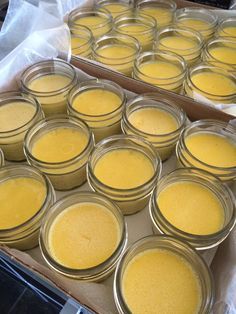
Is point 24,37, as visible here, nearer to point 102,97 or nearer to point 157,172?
point 102,97

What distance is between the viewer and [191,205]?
79 cm

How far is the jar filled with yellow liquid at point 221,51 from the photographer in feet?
4.04

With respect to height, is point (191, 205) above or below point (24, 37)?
below

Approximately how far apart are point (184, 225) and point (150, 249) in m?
0.10

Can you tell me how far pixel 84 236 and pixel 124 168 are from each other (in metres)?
0.22

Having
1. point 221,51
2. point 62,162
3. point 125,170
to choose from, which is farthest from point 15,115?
point 221,51

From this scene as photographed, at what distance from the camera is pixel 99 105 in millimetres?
1055

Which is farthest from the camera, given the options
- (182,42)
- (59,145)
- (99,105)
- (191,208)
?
(182,42)

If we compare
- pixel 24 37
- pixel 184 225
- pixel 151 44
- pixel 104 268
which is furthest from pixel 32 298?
pixel 151 44

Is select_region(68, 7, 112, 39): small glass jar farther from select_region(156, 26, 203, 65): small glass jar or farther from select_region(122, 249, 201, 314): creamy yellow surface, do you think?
select_region(122, 249, 201, 314): creamy yellow surface

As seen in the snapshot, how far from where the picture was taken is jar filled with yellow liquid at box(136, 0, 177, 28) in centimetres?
144

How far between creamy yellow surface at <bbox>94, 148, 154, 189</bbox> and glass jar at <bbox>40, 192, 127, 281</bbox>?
0.07m

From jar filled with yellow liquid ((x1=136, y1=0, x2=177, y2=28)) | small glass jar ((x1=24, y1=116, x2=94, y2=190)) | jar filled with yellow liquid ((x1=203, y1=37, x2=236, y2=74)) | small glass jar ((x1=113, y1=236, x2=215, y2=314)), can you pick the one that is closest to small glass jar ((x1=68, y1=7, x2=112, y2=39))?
jar filled with yellow liquid ((x1=136, y1=0, x2=177, y2=28))

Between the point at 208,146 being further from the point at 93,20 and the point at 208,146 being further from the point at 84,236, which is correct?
the point at 93,20
